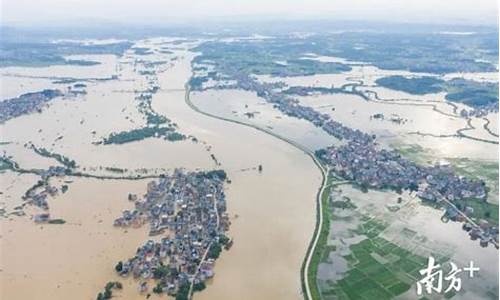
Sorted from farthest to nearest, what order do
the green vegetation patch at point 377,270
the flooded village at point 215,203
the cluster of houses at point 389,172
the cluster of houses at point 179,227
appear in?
the cluster of houses at point 389,172 < the flooded village at point 215,203 < the cluster of houses at point 179,227 < the green vegetation patch at point 377,270

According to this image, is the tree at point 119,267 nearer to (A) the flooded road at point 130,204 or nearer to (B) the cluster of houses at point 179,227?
(B) the cluster of houses at point 179,227

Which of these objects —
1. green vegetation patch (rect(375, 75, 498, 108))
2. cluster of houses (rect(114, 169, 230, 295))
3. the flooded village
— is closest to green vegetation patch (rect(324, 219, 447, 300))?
the flooded village

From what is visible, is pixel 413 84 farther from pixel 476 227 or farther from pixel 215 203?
pixel 215 203

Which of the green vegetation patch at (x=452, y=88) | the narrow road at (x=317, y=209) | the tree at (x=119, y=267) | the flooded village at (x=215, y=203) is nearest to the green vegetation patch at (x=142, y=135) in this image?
the flooded village at (x=215, y=203)

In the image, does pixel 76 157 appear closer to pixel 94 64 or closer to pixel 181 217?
pixel 181 217

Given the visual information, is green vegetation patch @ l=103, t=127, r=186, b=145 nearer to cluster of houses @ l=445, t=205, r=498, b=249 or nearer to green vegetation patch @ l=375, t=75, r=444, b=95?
cluster of houses @ l=445, t=205, r=498, b=249
